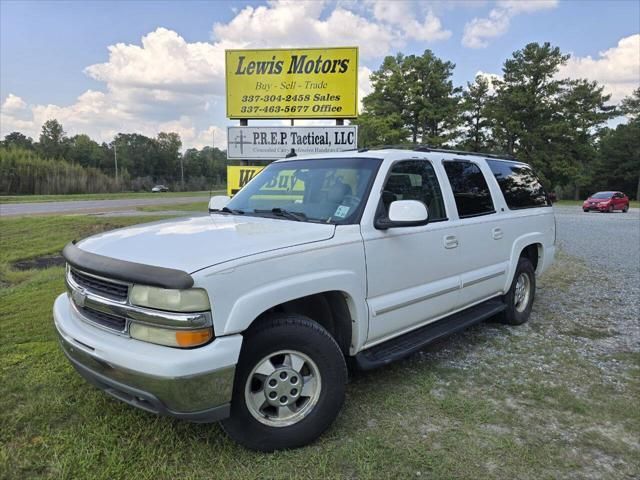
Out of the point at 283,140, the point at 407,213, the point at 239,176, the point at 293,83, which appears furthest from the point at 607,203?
the point at 407,213

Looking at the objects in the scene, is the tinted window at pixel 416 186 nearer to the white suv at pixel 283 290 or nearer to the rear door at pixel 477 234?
the white suv at pixel 283 290

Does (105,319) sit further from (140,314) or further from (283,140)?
(283,140)

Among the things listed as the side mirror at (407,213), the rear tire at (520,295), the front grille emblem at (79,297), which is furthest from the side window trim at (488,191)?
the front grille emblem at (79,297)

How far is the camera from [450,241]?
3.77 metres

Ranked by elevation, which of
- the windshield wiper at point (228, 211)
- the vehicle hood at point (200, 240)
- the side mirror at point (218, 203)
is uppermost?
the side mirror at point (218, 203)

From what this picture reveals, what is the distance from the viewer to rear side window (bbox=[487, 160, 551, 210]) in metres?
4.80

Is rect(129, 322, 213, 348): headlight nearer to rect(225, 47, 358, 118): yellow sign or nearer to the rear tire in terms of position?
the rear tire

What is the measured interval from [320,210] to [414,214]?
701 millimetres

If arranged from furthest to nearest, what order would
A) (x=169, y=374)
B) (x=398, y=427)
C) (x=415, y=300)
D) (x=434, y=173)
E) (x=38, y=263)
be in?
(x=38, y=263)
(x=434, y=173)
(x=415, y=300)
(x=398, y=427)
(x=169, y=374)

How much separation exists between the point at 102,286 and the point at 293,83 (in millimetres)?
7633

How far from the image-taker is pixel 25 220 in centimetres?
1395

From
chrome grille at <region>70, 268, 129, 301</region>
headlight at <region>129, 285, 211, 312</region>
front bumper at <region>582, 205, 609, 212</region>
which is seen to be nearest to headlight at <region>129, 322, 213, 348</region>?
headlight at <region>129, 285, 211, 312</region>

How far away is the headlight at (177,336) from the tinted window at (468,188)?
2612 millimetres

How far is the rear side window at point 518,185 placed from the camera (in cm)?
480
